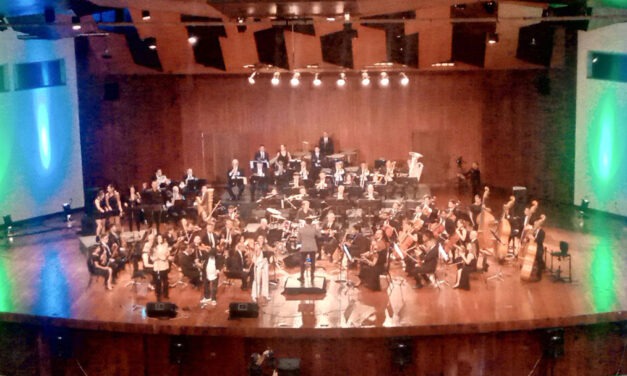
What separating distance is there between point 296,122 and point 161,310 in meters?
9.54

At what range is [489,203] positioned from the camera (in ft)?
65.0

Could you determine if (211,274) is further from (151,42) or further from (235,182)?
(151,42)

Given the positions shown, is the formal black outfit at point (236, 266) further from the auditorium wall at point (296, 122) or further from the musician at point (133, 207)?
the auditorium wall at point (296, 122)

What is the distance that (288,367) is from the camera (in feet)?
40.3

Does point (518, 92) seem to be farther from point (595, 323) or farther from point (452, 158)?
point (595, 323)

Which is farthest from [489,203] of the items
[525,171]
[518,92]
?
[518,92]

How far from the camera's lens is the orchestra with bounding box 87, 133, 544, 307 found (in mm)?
13945

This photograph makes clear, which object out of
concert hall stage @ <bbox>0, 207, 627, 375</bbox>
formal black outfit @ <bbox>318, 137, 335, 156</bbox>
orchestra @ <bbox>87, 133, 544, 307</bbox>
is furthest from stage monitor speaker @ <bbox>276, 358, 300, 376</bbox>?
formal black outfit @ <bbox>318, 137, 335, 156</bbox>

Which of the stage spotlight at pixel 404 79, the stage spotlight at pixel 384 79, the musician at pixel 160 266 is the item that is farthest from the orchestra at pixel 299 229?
the stage spotlight at pixel 404 79

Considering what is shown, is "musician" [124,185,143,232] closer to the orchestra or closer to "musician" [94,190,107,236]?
the orchestra

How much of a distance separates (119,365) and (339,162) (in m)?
6.96

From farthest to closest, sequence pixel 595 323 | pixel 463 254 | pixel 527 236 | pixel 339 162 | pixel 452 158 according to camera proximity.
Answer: pixel 452 158 → pixel 339 162 → pixel 527 236 → pixel 463 254 → pixel 595 323

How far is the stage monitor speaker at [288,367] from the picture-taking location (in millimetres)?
12273

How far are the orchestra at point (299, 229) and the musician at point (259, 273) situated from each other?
2cm
